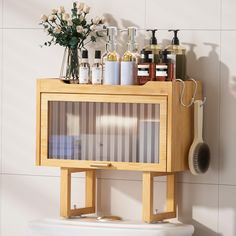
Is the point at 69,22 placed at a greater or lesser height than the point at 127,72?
greater

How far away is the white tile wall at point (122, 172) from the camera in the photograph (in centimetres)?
304

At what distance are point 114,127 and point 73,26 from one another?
1.39 ft

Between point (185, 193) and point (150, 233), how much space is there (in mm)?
279

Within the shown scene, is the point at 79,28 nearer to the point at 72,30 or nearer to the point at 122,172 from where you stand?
the point at 72,30

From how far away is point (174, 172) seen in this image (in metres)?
3.05

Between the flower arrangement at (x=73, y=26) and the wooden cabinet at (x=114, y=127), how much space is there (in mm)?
173

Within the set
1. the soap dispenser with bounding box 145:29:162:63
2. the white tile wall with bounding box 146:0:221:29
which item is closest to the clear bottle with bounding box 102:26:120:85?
the soap dispenser with bounding box 145:29:162:63

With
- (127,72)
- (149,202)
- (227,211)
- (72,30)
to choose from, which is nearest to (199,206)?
(227,211)

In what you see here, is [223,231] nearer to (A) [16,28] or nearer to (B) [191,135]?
(B) [191,135]

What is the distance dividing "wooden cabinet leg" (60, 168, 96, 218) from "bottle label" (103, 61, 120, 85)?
39 centimetres

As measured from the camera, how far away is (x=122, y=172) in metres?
3.19

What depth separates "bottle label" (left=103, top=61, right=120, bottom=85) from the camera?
292 centimetres

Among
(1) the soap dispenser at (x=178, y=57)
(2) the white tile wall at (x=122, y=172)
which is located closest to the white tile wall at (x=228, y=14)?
(2) the white tile wall at (x=122, y=172)

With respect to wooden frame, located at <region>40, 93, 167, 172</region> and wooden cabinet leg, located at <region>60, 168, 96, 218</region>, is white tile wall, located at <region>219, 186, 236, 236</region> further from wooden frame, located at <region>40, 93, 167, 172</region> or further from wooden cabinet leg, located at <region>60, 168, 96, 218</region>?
wooden cabinet leg, located at <region>60, 168, 96, 218</region>
